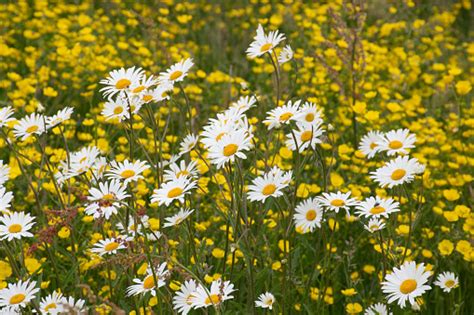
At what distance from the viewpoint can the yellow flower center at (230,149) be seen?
2.15m

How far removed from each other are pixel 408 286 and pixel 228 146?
26.2 inches

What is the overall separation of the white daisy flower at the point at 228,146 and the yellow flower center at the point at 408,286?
1.97 ft

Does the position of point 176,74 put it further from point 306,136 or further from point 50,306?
point 50,306

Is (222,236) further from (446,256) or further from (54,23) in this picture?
(54,23)

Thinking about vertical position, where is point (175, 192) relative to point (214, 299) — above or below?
above

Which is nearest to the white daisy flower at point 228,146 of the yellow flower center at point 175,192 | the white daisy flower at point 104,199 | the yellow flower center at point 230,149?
the yellow flower center at point 230,149

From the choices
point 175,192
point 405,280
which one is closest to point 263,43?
point 175,192

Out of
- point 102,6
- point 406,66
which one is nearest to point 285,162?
point 406,66

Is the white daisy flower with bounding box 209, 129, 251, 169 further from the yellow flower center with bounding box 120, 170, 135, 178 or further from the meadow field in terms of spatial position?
the yellow flower center with bounding box 120, 170, 135, 178

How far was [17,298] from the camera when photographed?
2.08 meters

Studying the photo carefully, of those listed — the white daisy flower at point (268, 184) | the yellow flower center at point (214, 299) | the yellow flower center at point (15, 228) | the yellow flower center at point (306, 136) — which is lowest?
the yellow flower center at point (214, 299)

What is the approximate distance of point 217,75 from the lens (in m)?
4.65

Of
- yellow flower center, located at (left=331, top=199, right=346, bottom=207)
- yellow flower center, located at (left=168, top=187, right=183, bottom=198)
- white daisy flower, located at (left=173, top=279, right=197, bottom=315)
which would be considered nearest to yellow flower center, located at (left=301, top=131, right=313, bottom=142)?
yellow flower center, located at (left=331, top=199, right=346, bottom=207)

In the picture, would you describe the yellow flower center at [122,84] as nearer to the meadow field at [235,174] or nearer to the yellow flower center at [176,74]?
the meadow field at [235,174]
